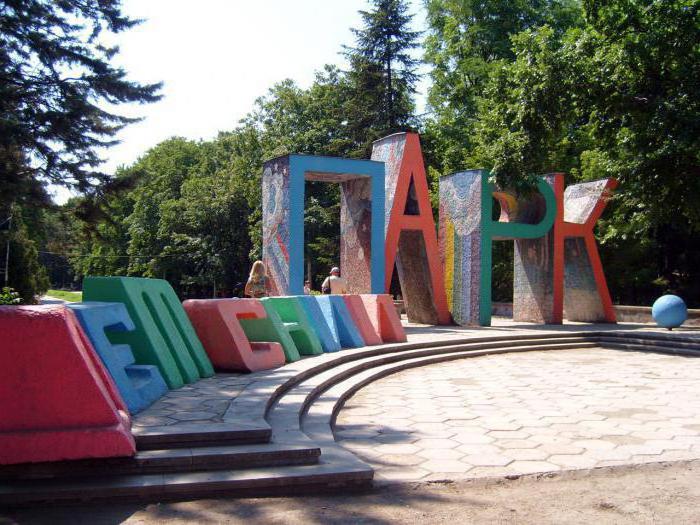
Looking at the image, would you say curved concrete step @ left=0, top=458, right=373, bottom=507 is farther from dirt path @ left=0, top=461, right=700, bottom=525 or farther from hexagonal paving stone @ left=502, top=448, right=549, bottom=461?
hexagonal paving stone @ left=502, top=448, right=549, bottom=461

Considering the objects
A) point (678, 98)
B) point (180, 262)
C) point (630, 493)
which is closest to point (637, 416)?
point (630, 493)

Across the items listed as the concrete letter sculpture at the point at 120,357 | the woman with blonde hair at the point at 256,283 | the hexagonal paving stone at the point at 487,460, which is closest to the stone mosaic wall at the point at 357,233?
the woman with blonde hair at the point at 256,283

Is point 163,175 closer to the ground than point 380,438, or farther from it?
farther from it

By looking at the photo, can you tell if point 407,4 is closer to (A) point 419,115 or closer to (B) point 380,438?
(A) point 419,115

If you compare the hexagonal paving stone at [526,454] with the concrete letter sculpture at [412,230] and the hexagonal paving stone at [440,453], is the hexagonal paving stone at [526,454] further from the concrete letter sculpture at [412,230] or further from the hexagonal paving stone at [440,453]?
the concrete letter sculpture at [412,230]

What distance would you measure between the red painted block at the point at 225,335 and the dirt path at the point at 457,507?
3.64 meters

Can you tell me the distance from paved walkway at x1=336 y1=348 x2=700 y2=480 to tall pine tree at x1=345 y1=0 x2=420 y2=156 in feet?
67.1

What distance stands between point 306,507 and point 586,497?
1.79 meters

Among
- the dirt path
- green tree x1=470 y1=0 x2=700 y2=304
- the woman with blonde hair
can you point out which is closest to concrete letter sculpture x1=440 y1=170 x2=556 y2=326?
green tree x1=470 y1=0 x2=700 y2=304

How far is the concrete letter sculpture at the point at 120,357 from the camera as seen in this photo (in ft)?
15.5

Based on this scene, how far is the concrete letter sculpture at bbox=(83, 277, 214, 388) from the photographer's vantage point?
5.73 meters

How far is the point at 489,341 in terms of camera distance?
→ 41.1 ft

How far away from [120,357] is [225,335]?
214 centimetres

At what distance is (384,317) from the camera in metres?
11.4
